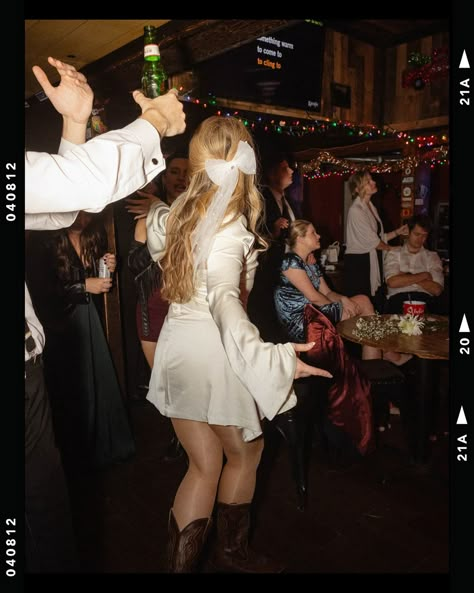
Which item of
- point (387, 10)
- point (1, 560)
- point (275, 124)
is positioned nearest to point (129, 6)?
point (387, 10)

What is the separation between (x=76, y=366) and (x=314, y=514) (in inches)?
58.5

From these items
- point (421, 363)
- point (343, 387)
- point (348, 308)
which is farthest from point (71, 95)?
point (348, 308)

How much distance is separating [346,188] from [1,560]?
813 centimetres

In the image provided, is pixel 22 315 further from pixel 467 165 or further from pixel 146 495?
pixel 146 495

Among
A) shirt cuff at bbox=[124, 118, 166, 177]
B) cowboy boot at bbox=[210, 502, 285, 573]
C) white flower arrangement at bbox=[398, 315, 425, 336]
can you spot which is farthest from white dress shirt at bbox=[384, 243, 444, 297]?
shirt cuff at bbox=[124, 118, 166, 177]

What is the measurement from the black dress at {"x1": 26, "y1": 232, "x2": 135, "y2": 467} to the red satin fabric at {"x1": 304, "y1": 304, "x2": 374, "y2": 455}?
1197 mm

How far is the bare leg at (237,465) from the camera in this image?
162 cm

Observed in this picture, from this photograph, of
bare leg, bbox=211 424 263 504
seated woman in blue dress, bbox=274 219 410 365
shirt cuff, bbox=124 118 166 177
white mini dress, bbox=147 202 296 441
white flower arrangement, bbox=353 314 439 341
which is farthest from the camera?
seated woman in blue dress, bbox=274 219 410 365

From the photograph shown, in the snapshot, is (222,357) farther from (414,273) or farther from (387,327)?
(414,273)

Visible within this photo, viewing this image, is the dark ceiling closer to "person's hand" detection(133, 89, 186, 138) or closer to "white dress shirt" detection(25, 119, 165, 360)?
"person's hand" detection(133, 89, 186, 138)

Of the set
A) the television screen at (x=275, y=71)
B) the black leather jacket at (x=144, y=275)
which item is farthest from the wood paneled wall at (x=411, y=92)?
the black leather jacket at (x=144, y=275)

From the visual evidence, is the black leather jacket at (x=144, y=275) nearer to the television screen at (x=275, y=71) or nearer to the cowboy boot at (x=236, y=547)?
the cowboy boot at (x=236, y=547)

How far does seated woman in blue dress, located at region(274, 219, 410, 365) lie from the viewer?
304 cm

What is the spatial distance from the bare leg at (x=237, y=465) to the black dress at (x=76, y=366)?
1.16 meters
